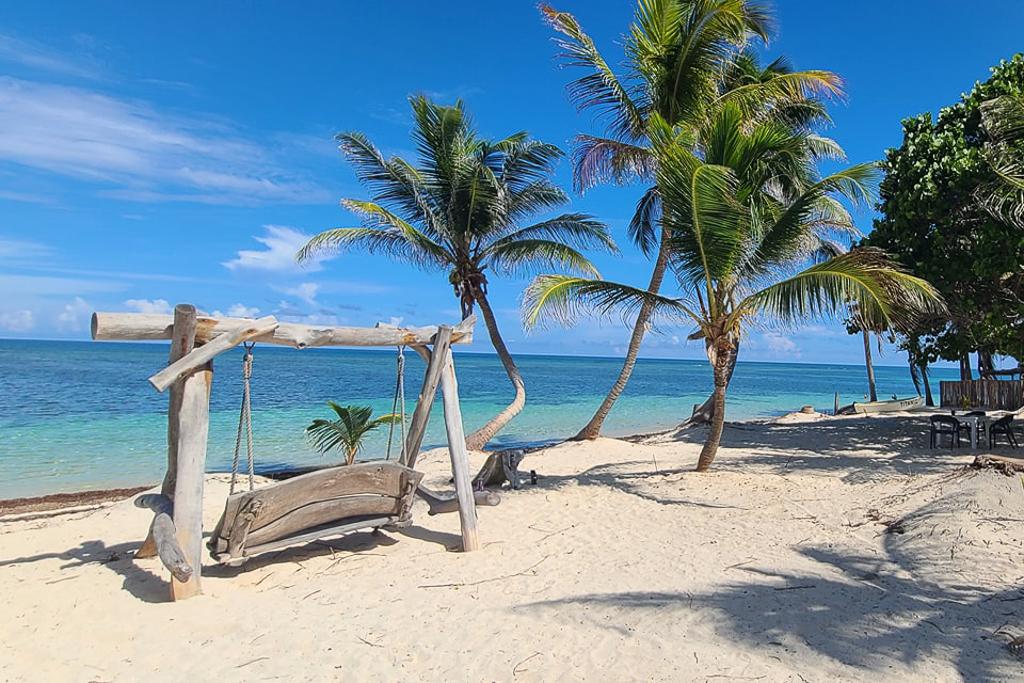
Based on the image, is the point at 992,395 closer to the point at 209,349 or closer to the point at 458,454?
the point at 458,454

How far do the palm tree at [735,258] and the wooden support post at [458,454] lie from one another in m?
2.31

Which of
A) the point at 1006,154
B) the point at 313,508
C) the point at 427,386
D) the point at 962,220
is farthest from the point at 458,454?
the point at 962,220

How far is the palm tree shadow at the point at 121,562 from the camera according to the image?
193 inches

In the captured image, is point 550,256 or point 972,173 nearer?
point 972,173

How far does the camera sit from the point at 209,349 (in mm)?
4707

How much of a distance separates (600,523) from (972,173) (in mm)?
8192

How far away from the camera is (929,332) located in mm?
12375

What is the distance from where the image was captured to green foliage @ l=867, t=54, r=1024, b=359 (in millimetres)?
9508

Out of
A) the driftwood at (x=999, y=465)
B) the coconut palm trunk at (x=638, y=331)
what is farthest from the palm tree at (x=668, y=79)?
the driftwood at (x=999, y=465)

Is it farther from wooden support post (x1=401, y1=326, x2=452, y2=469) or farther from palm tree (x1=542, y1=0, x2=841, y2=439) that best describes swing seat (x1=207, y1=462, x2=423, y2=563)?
palm tree (x1=542, y1=0, x2=841, y2=439)

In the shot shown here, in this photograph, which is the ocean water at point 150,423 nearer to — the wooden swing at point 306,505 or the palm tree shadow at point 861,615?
the wooden swing at point 306,505

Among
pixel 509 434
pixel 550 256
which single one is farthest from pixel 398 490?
pixel 509 434

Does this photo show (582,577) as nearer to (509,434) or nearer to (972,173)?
(972,173)

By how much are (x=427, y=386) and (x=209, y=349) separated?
2.20m
